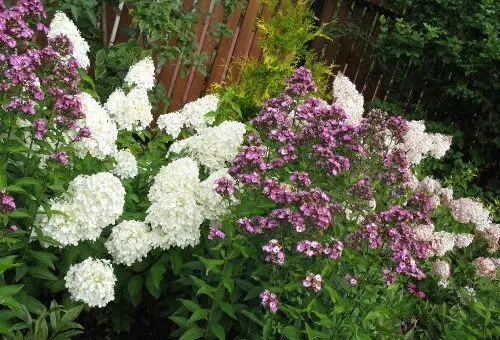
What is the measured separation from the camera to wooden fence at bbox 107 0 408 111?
6.91m

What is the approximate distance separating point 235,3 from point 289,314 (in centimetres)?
427

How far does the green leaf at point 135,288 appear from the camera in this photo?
3.44 metres

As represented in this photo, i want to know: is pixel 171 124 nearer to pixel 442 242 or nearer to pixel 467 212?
pixel 442 242

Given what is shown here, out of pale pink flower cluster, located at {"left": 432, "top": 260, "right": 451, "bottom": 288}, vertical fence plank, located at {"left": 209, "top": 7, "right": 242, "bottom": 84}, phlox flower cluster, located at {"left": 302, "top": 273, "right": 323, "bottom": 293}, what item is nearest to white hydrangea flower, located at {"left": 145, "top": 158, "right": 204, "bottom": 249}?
phlox flower cluster, located at {"left": 302, "top": 273, "right": 323, "bottom": 293}

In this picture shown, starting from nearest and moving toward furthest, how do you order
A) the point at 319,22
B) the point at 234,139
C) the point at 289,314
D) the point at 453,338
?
the point at 289,314, the point at 234,139, the point at 453,338, the point at 319,22

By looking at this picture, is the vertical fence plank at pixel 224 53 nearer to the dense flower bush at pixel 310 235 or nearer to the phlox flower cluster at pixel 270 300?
the dense flower bush at pixel 310 235

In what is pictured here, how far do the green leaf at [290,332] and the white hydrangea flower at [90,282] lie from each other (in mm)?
799

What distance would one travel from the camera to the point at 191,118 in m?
4.36

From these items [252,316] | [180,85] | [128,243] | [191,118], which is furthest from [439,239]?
[180,85]

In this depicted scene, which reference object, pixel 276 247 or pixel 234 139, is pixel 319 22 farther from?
pixel 276 247

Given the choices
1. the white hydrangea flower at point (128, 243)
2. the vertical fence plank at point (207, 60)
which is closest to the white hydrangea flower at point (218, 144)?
the white hydrangea flower at point (128, 243)

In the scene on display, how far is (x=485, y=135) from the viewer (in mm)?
9008

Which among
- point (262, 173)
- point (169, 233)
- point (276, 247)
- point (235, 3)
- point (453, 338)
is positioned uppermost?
point (235, 3)

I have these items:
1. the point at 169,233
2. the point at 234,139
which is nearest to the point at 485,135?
the point at 234,139
